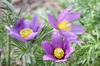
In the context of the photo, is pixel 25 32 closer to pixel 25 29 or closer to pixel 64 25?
pixel 25 29

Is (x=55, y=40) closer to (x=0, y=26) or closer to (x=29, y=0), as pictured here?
(x=0, y=26)

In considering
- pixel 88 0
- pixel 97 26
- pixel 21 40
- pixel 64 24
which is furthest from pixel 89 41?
pixel 21 40

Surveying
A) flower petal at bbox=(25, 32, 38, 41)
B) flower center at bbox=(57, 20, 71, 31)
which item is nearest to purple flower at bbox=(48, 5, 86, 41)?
flower center at bbox=(57, 20, 71, 31)

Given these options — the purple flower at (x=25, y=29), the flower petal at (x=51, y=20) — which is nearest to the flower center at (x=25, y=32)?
the purple flower at (x=25, y=29)

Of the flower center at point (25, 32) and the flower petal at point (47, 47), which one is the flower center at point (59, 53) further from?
the flower center at point (25, 32)

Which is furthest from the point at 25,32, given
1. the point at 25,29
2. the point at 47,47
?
the point at 47,47

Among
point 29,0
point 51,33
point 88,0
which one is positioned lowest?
point 51,33

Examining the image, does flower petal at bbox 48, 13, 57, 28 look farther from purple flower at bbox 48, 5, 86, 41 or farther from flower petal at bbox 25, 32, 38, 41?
flower petal at bbox 25, 32, 38, 41
